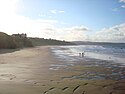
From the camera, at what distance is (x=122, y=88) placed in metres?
9.53

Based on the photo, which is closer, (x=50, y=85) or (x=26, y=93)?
(x=26, y=93)

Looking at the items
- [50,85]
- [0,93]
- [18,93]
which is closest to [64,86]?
[50,85]

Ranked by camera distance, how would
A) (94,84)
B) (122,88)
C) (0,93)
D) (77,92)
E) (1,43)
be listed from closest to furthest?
(0,93), (77,92), (122,88), (94,84), (1,43)

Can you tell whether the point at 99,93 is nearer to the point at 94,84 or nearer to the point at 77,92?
the point at 77,92

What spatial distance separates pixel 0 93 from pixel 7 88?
861 mm

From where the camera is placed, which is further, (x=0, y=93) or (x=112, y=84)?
(x=112, y=84)

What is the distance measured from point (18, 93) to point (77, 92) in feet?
7.52

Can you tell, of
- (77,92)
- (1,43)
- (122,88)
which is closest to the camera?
(77,92)

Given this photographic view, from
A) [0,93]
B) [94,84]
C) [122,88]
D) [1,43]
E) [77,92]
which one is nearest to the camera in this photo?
[0,93]

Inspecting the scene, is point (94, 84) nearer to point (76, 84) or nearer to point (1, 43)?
point (76, 84)

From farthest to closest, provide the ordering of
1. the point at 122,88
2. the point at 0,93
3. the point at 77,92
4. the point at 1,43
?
the point at 1,43, the point at 122,88, the point at 77,92, the point at 0,93

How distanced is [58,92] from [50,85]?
4.49ft

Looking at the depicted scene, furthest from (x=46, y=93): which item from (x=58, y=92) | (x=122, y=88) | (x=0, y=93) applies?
(x=122, y=88)

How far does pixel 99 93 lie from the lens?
847 cm
